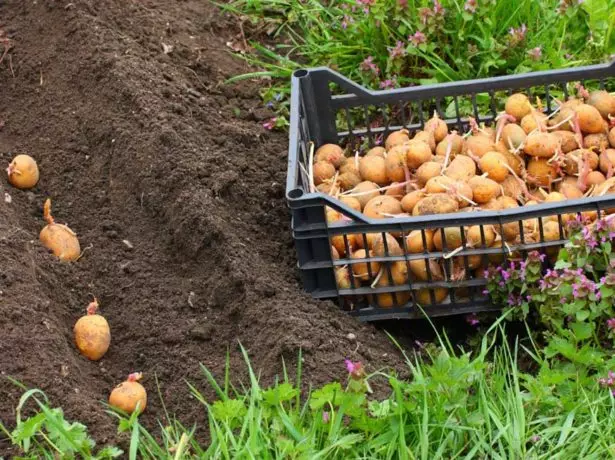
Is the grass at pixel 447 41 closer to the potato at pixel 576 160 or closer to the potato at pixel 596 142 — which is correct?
the potato at pixel 596 142

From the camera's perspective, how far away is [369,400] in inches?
123

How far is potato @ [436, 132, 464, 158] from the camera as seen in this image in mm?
3887

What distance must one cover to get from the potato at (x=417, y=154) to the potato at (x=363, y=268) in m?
0.42

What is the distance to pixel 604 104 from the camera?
3.96 metres

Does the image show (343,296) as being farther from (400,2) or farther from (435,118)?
(400,2)

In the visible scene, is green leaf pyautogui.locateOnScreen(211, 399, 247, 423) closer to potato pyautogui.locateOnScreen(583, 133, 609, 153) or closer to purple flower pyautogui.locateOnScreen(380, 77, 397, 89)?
potato pyautogui.locateOnScreen(583, 133, 609, 153)

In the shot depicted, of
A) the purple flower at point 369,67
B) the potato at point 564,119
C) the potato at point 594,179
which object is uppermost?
the purple flower at point 369,67

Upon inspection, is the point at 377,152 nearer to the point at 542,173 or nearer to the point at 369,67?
the point at 542,173

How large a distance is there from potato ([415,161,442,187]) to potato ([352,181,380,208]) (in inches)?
6.0

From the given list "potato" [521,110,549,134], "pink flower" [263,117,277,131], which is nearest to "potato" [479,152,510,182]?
"potato" [521,110,549,134]

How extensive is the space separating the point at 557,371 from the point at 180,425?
3.40ft

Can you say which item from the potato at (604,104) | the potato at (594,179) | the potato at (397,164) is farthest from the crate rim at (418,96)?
the potato at (594,179)

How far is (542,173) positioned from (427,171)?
0.40 m

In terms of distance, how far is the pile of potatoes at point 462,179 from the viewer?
3510 millimetres
